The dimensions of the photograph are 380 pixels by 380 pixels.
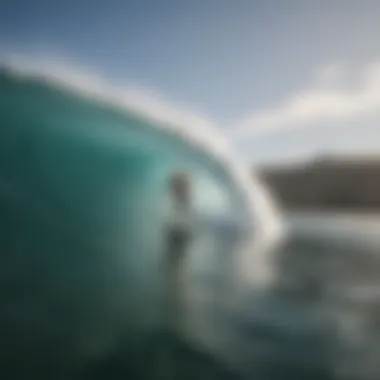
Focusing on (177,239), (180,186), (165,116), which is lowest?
(177,239)

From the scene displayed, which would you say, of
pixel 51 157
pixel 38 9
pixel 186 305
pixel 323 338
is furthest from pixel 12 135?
pixel 323 338

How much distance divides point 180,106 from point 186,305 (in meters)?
0.42

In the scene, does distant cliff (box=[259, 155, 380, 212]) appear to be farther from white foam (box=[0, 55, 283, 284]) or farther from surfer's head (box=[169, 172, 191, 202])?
surfer's head (box=[169, 172, 191, 202])

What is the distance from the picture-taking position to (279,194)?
4.10 ft

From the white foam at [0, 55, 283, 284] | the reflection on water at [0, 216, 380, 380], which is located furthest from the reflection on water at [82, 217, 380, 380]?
the white foam at [0, 55, 283, 284]

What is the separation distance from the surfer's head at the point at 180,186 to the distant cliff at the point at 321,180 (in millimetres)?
156

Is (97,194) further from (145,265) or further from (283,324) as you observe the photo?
(283,324)

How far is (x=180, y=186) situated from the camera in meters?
1.26

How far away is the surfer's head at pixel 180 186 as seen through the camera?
125 cm

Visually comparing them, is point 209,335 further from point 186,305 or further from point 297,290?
point 297,290

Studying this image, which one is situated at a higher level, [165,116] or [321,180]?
[165,116]

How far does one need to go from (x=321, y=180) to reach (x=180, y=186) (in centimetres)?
30

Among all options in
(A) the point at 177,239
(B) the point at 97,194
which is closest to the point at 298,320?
(A) the point at 177,239

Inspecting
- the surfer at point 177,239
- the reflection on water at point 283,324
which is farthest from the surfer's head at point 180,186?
the reflection on water at point 283,324
